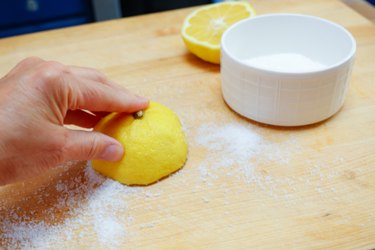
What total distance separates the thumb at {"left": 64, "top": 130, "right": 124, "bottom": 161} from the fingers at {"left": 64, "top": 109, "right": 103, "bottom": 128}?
0.13m

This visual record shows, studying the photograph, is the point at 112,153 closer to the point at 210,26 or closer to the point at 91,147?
the point at 91,147

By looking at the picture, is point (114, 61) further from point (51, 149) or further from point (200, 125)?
point (51, 149)

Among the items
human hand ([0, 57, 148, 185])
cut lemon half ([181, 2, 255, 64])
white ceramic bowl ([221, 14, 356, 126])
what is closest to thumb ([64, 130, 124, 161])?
human hand ([0, 57, 148, 185])

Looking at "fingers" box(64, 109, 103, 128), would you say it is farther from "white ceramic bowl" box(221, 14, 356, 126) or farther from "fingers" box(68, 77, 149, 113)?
"white ceramic bowl" box(221, 14, 356, 126)

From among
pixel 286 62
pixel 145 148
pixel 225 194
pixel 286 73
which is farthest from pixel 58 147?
pixel 286 62

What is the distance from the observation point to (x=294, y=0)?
146 cm

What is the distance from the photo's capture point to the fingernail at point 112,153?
779 mm

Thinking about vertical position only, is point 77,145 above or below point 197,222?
above

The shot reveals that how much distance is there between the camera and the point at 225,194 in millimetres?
783

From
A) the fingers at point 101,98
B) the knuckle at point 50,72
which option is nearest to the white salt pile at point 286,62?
the fingers at point 101,98

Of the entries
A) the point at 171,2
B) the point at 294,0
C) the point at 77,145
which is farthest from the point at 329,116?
A: the point at 171,2

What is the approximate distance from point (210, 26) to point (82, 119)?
472 mm

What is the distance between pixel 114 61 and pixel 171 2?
2.97ft

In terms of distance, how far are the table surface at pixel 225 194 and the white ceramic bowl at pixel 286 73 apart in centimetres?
4
